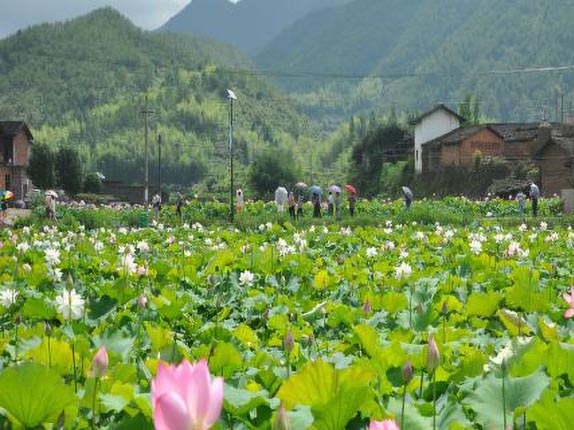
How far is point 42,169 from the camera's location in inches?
2275

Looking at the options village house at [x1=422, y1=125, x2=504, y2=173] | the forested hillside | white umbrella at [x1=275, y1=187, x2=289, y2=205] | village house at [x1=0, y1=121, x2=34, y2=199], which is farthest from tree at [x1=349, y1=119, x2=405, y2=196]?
the forested hillside

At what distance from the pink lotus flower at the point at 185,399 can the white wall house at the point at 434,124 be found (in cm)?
5949

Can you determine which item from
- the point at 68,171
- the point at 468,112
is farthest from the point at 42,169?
the point at 468,112

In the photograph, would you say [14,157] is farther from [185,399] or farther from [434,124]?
[185,399]

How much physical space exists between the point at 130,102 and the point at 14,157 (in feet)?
320

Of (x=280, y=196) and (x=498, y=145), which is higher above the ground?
(x=498, y=145)

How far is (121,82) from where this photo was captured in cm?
16288

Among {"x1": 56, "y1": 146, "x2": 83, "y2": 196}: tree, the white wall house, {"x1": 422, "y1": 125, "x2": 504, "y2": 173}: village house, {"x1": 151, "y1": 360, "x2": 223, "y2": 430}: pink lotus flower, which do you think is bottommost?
{"x1": 56, "y1": 146, "x2": 83, "y2": 196}: tree

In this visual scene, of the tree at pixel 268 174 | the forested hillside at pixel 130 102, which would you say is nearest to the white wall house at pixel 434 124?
the tree at pixel 268 174

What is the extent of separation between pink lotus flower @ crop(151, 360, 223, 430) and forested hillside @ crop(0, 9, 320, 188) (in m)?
122

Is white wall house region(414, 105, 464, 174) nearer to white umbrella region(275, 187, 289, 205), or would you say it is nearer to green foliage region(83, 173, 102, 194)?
green foliage region(83, 173, 102, 194)

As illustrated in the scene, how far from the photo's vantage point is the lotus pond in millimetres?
1710

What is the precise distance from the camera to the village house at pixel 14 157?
Result: 55.2 meters

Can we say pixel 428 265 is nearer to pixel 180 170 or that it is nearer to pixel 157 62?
pixel 180 170
